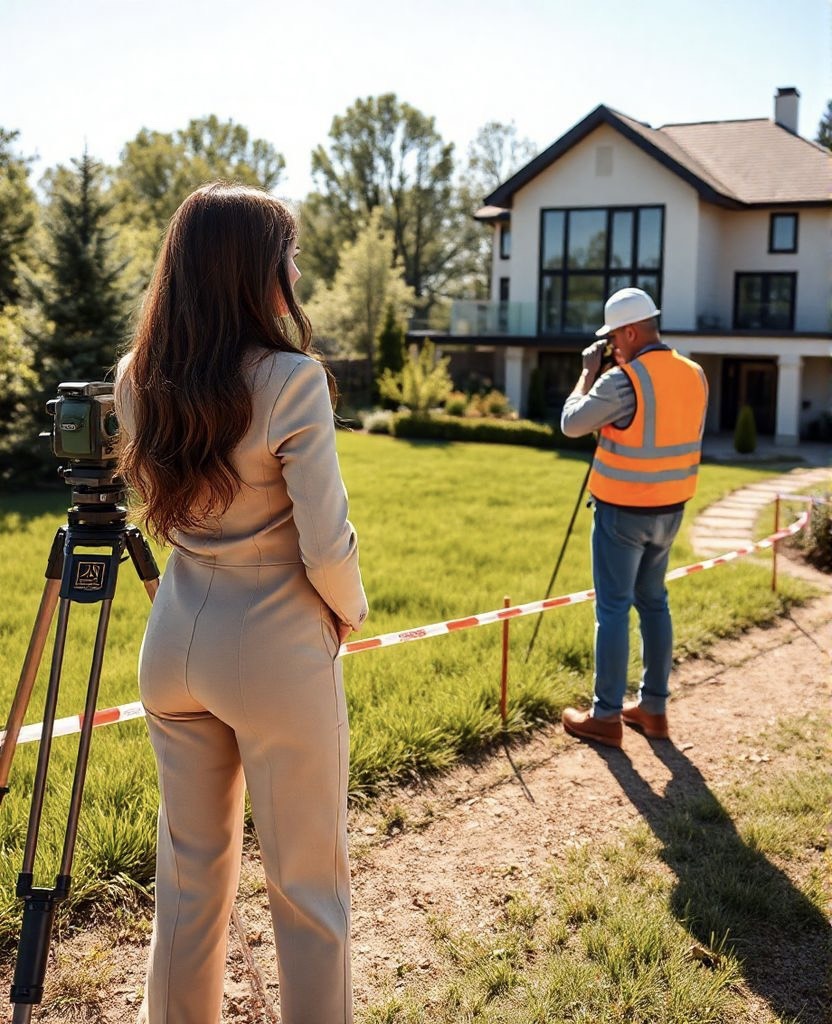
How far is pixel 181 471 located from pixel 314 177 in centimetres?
5384

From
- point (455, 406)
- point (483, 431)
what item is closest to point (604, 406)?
point (483, 431)

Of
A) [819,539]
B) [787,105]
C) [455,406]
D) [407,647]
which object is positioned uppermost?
[787,105]

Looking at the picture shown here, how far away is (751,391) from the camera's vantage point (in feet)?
97.2

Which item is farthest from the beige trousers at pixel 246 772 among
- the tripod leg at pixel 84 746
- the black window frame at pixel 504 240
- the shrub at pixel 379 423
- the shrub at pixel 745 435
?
the black window frame at pixel 504 240

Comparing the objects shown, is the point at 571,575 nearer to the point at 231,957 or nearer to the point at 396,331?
the point at 231,957

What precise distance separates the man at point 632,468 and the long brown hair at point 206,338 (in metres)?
2.92

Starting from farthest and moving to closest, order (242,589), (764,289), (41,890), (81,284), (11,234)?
1. (764,289)
2. (11,234)
3. (81,284)
4. (41,890)
5. (242,589)

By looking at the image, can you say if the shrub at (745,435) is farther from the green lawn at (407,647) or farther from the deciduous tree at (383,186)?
the deciduous tree at (383,186)

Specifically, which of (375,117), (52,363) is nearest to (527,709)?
(52,363)

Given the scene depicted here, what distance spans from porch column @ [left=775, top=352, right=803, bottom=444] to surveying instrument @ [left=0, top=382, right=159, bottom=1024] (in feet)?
84.3

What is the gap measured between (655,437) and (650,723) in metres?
1.62

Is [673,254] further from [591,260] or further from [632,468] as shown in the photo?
[632,468]

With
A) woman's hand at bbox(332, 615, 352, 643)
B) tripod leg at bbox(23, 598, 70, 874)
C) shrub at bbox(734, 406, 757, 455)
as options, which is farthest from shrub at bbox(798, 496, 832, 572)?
shrub at bbox(734, 406, 757, 455)

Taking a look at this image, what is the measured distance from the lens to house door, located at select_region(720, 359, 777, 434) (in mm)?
29266
